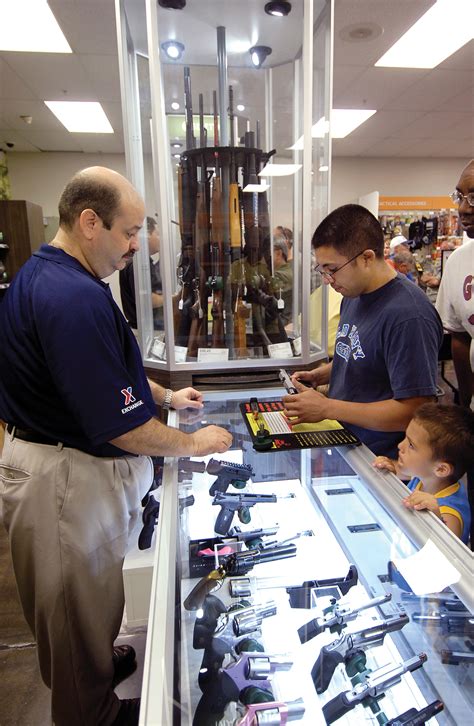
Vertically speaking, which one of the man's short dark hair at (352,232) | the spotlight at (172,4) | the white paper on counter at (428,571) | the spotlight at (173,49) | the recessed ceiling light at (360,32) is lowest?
the white paper on counter at (428,571)

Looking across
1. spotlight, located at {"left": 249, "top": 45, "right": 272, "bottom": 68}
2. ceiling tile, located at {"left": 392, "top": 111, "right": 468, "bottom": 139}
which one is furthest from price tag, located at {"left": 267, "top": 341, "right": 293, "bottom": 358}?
ceiling tile, located at {"left": 392, "top": 111, "right": 468, "bottom": 139}

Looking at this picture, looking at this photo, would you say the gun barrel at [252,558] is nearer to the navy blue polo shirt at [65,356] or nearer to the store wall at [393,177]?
the navy blue polo shirt at [65,356]

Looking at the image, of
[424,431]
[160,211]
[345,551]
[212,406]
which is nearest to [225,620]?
[345,551]

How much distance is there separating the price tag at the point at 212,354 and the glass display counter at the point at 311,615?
113cm

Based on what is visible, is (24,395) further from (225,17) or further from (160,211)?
(225,17)

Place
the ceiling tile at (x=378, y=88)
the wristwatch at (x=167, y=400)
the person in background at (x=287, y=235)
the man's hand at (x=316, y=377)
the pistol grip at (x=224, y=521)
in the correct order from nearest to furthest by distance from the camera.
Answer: the pistol grip at (x=224, y=521) → the wristwatch at (x=167, y=400) → the man's hand at (x=316, y=377) → the person in background at (x=287, y=235) → the ceiling tile at (x=378, y=88)

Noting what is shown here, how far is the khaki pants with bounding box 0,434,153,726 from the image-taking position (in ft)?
3.86

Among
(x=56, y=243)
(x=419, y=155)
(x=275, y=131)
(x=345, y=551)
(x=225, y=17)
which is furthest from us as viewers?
(x=419, y=155)

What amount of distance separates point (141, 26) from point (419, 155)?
20.4 ft

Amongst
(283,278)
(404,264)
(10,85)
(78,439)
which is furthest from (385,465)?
(10,85)

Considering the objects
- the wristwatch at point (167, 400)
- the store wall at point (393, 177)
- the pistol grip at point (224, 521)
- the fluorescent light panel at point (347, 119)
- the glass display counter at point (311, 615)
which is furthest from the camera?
the store wall at point (393, 177)

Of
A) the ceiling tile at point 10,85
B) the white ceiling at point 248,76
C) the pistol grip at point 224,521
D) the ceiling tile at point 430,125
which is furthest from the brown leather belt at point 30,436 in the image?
the ceiling tile at point 430,125

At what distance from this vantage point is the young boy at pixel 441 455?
110 cm

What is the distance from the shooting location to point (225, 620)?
870mm
